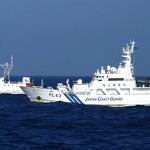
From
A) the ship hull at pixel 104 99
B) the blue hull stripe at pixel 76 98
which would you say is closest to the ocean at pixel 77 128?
the blue hull stripe at pixel 76 98

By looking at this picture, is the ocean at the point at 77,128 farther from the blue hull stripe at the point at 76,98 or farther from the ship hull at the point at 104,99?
the ship hull at the point at 104,99

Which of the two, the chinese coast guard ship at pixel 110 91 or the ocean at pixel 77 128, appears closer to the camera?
the ocean at pixel 77 128

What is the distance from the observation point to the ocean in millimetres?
42969

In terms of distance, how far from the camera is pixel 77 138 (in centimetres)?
4644

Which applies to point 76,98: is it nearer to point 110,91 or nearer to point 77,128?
point 110,91

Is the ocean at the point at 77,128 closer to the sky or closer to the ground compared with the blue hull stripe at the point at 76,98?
closer to the ground

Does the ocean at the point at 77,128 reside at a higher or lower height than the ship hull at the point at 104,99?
lower

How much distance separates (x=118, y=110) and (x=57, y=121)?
16811 mm

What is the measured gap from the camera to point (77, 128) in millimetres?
54000

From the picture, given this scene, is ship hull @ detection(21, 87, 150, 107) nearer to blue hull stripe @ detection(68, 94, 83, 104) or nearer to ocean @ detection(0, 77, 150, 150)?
blue hull stripe @ detection(68, 94, 83, 104)

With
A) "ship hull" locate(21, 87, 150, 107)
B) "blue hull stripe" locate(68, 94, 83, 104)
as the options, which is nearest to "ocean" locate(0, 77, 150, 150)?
"blue hull stripe" locate(68, 94, 83, 104)

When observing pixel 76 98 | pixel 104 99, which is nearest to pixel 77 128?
pixel 76 98

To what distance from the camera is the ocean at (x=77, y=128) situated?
4297 centimetres

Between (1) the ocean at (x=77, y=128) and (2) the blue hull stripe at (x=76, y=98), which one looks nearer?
(1) the ocean at (x=77, y=128)
